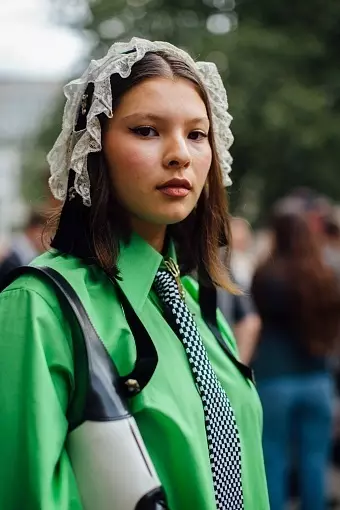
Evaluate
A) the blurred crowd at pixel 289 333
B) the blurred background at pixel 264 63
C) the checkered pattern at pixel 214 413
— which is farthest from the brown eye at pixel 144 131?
the blurred background at pixel 264 63

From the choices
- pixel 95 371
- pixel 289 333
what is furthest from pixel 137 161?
pixel 289 333

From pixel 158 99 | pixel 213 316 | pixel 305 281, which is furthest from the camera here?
pixel 305 281

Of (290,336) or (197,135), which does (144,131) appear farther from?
(290,336)

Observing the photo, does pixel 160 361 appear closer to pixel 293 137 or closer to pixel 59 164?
pixel 59 164

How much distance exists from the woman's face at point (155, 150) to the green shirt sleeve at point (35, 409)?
1.06ft

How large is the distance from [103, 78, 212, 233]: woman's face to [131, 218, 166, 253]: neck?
4 cm

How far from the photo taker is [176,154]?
6.15ft

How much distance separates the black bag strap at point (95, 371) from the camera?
5.46ft

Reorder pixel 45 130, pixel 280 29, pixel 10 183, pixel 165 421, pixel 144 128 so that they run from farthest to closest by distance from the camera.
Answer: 1. pixel 10 183
2. pixel 45 130
3. pixel 280 29
4. pixel 144 128
5. pixel 165 421

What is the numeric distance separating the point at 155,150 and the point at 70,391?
502mm

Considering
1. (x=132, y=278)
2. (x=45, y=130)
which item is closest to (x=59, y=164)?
(x=132, y=278)

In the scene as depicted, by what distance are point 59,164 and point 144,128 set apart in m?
0.27

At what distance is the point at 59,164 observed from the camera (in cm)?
207

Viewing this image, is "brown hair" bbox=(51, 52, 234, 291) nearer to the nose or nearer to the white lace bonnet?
the white lace bonnet
